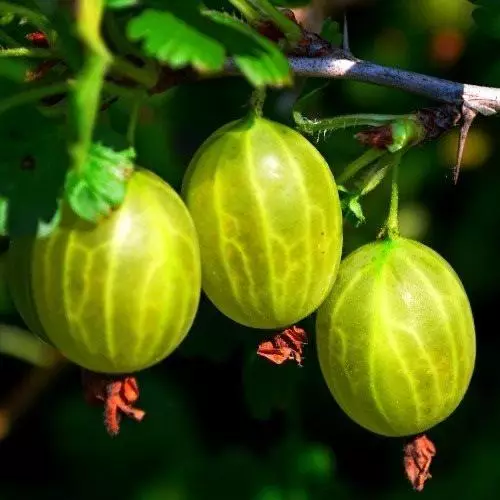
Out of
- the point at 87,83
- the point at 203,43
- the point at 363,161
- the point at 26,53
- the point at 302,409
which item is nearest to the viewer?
the point at 87,83

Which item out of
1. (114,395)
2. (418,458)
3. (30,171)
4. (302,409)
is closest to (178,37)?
(30,171)

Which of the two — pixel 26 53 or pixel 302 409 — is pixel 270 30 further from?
pixel 302 409

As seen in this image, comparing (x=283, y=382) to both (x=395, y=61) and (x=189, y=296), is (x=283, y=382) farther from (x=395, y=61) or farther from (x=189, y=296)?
(x=395, y=61)

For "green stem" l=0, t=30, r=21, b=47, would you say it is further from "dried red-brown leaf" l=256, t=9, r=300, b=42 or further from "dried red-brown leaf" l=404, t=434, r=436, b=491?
"dried red-brown leaf" l=404, t=434, r=436, b=491

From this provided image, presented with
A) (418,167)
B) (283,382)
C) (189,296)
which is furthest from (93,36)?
(418,167)

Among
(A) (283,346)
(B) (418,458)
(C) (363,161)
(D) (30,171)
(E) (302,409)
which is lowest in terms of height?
(E) (302,409)

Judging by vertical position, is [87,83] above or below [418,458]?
above

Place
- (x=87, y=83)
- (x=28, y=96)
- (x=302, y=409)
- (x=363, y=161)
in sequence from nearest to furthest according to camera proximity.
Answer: (x=87, y=83)
(x=28, y=96)
(x=363, y=161)
(x=302, y=409)
